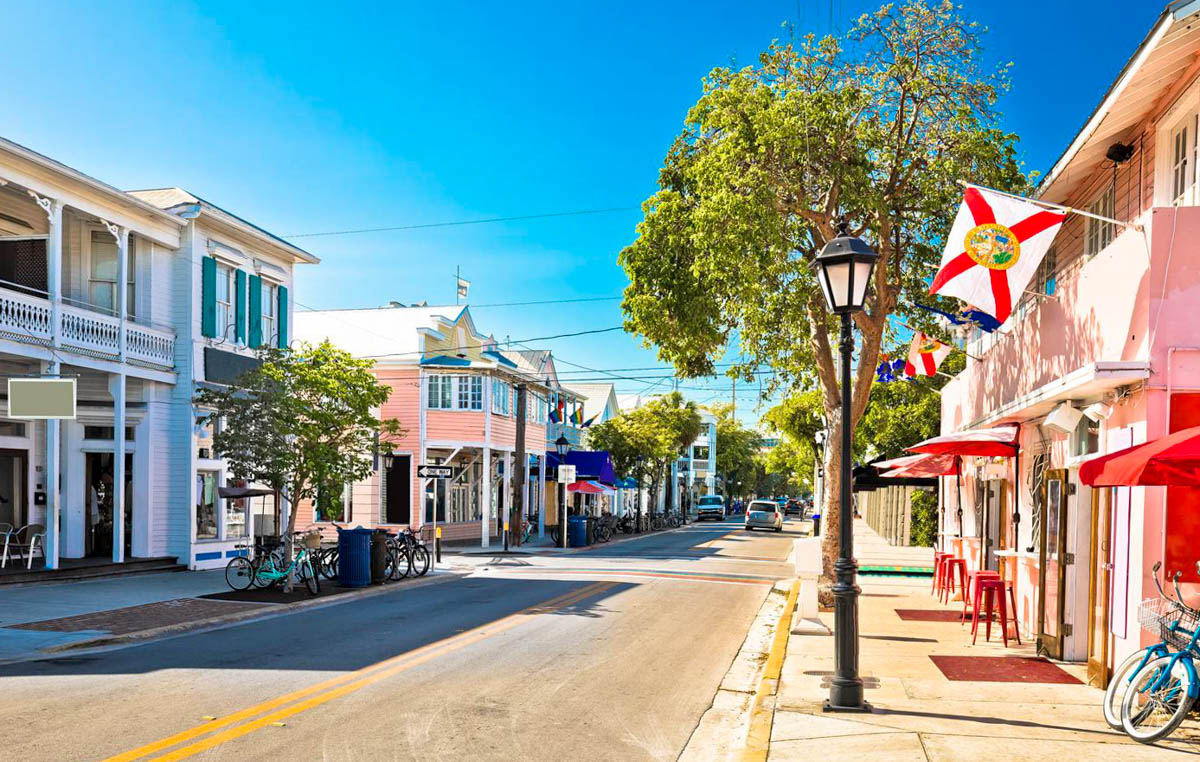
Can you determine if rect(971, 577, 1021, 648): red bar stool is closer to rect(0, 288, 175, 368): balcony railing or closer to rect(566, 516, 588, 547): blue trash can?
rect(0, 288, 175, 368): balcony railing

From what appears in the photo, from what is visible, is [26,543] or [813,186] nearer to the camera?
[813,186]

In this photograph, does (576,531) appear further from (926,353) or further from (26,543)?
(926,353)

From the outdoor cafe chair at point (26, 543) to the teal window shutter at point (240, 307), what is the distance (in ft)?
20.1

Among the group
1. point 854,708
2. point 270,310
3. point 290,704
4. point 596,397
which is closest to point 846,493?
point 854,708

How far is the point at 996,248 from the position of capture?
1075 cm

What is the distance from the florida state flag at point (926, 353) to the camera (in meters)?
17.8

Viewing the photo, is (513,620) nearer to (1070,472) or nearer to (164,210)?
(1070,472)

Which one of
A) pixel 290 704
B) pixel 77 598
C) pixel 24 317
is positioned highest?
pixel 24 317

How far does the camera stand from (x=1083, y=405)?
11000 millimetres

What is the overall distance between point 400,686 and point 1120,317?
7506 millimetres

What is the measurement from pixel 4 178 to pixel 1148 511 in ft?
62.2

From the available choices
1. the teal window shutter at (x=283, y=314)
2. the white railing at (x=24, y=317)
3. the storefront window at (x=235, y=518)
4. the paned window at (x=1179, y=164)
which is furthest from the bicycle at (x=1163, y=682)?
the teal window shutter at (x=283, y=314)

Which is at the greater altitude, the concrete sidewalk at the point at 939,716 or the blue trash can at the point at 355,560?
the concrete sidewalk at the point at 939,716

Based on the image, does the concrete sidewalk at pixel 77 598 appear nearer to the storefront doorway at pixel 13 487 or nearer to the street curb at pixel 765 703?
the storefront doorway at pixel 13 487
